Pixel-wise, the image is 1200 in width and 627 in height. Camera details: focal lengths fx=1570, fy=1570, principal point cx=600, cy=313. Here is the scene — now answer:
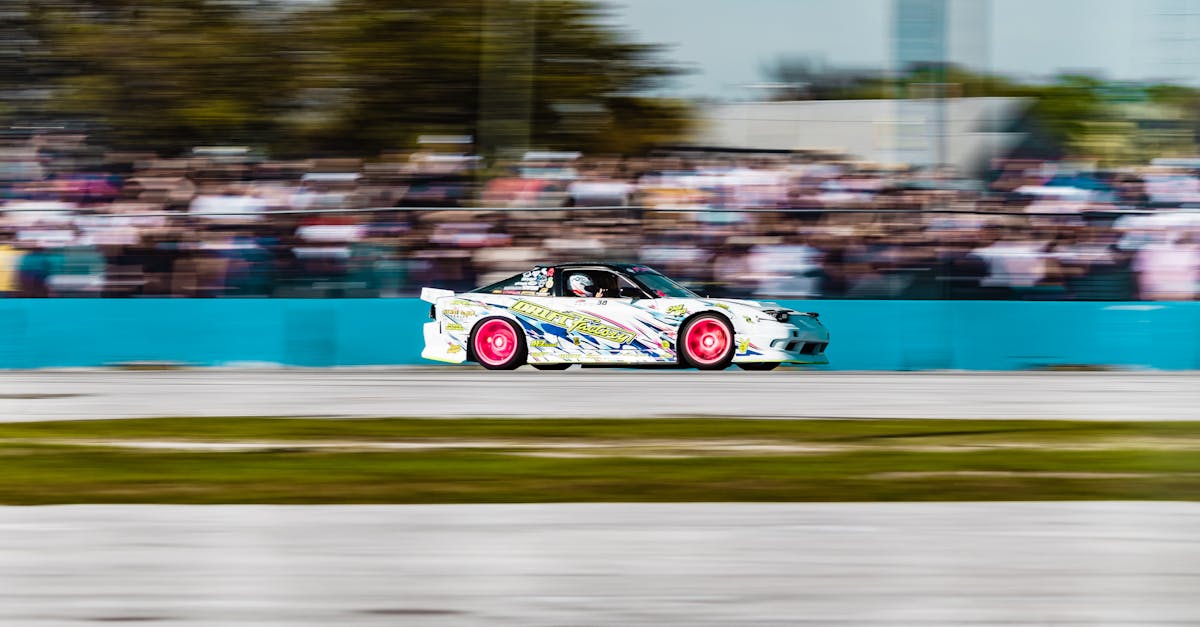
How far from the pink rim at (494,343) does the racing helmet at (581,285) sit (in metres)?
0.79

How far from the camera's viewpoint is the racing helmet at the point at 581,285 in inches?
592

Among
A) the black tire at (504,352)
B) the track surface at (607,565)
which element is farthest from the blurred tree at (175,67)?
the track surface at (607,565)

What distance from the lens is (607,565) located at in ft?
17.2

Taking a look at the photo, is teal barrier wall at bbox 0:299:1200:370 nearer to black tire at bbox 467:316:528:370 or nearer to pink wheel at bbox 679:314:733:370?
black tire at bbox 467:316:528:370

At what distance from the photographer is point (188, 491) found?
705cm

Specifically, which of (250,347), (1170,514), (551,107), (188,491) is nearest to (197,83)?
(551,107)

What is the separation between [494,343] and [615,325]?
49.3 inches

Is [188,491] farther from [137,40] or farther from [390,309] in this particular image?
[137,40]

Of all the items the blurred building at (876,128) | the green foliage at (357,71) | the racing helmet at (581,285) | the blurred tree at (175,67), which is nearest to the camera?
the racing helmet at (581,285)

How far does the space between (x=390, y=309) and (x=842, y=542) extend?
11.1 meters

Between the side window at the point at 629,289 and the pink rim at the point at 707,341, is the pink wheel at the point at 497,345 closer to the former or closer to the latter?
the side window at the point at 629,289

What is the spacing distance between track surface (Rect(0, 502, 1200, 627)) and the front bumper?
831 cm

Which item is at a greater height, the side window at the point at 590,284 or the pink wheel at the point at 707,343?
the side window at the point at 590,284

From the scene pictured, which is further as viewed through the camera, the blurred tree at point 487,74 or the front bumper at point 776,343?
the blurred tree at point 487,74
